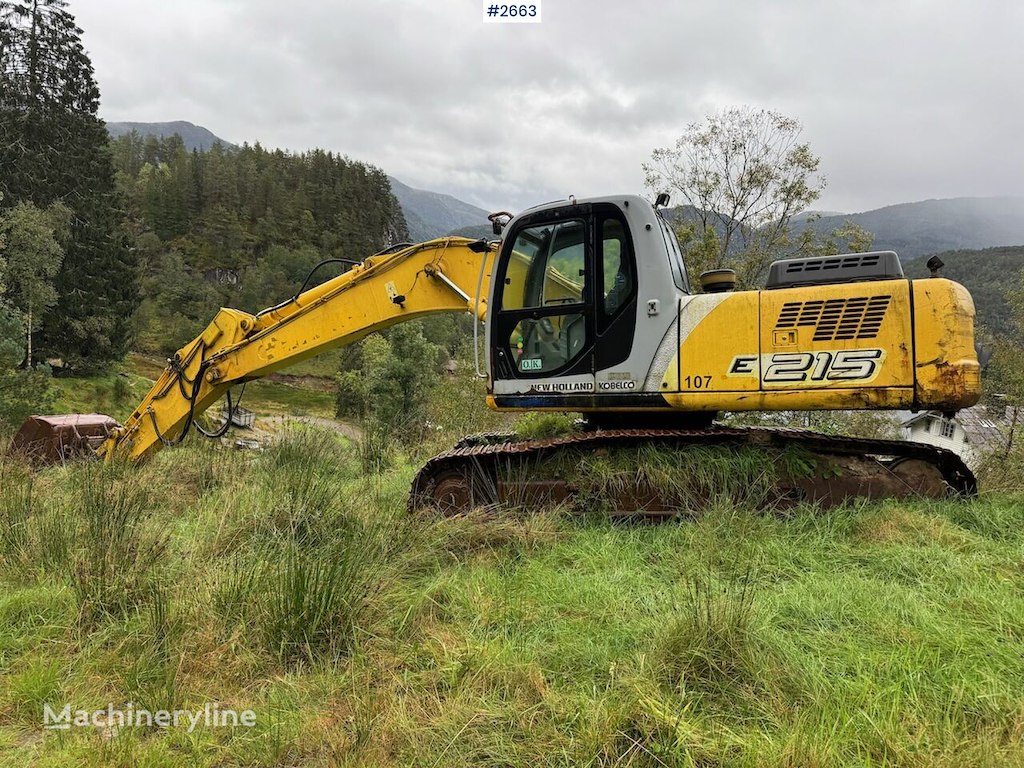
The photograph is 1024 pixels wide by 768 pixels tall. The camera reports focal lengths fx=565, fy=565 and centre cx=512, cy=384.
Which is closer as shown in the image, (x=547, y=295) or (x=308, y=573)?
(x=308, y=573)

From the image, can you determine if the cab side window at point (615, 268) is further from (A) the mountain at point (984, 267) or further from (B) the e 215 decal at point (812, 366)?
(A) the mountain at point (984, 267)

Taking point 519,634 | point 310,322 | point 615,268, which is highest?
point 615,268

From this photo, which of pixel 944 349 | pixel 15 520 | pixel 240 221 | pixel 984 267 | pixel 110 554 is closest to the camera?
pixel 110 554

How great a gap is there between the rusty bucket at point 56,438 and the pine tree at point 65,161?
4081 cm

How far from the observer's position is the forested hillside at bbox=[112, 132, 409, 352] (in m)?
88.6

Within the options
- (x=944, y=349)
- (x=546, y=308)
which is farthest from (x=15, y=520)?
(x=944, y=349)

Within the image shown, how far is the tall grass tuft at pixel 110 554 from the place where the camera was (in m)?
3.04

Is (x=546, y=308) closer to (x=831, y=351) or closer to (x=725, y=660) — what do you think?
(x=831, y=351)

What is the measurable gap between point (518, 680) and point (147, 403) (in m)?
5.99

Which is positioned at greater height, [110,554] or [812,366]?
[812,366]

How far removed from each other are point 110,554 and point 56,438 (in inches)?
204

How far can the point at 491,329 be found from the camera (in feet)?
16.9

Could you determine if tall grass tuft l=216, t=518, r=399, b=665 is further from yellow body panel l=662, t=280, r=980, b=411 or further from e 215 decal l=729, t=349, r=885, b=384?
e 215 decal l=729, t=349, r=885, b=384

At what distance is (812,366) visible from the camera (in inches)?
167
